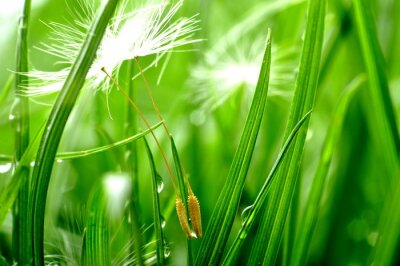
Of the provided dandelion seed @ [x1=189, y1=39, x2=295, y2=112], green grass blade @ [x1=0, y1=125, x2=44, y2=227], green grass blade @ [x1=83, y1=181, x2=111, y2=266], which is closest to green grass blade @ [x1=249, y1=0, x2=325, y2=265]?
green grass blade @ [x1=83, y1=181, x2=111, y2=266]

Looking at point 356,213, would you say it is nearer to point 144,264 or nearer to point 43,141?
point 144,264

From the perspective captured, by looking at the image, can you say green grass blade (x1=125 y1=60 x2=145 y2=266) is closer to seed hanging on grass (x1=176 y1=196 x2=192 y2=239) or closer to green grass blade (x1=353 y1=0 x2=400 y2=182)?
seed hanging on grass (x1=176 y1=196 x2=192 y2=239)

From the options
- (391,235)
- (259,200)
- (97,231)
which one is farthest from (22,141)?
(391,235)

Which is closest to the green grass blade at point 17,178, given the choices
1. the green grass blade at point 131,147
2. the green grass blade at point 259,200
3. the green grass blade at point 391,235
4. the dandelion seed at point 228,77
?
the green grass blade at point 131,147

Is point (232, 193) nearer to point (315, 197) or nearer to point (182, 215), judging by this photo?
point (182, 215)

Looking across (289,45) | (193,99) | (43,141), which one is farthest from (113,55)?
(289,45)

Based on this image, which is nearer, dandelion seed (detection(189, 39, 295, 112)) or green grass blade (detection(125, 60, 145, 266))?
green grass blade (detection(125, 60, 145, 266))
